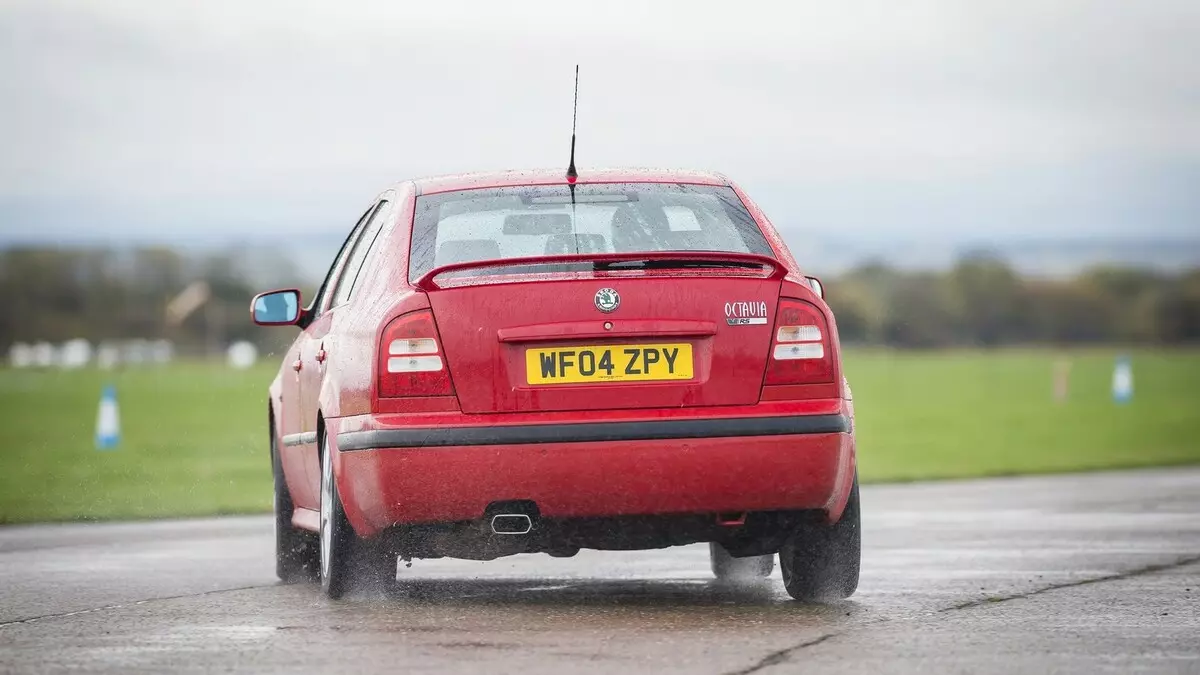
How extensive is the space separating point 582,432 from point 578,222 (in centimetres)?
109

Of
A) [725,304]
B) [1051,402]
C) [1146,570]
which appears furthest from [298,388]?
[1051,402]

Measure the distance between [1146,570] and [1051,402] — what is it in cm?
4113

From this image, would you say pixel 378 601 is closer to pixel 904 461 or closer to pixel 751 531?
pixel 751 531

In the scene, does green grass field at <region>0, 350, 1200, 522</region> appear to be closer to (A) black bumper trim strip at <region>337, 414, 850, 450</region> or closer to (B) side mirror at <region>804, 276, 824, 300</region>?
(B) side mirror at <region>804, 276, 824, 300</region>

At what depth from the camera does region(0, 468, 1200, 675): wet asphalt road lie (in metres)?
5.96

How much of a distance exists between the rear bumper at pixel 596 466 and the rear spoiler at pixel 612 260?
0.53 meters

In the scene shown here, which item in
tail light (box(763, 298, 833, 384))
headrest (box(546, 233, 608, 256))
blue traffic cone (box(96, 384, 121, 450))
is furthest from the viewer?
blue traffic cone (box(96, 384, 121, 450))

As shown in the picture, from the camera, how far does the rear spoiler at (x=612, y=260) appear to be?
7.09m

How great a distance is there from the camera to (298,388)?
8594mm

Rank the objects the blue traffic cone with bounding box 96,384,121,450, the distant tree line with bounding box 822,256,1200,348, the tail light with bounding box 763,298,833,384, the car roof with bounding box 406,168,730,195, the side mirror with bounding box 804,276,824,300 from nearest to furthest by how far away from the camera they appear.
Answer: the tail light with bounding box 763,298,833,384 → the side mirror with bounding box 804,276,824,300 → the car roof with bounding box 406,168,730,195 → the blue traffic cone with bounding box 96,384,121,450 → the distant tree line with bounding box 822,256,1200,348

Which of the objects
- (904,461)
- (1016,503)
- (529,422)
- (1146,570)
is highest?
(529,422)

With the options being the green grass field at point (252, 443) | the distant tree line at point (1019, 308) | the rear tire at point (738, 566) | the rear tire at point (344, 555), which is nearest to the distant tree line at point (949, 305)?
the distant tree line at point (1019, 308)

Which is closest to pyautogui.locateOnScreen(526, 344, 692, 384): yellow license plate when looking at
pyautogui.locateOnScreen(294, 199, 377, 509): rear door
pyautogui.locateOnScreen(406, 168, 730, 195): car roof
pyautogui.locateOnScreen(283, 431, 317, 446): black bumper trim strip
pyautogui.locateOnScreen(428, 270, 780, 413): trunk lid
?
pyautogui.locateOnScreen(428, 270, 780, 413): trunk lid

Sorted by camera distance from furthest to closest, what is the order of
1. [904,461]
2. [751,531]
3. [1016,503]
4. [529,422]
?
[904,461] < [1016,503] < [751,531] < [529,422]
